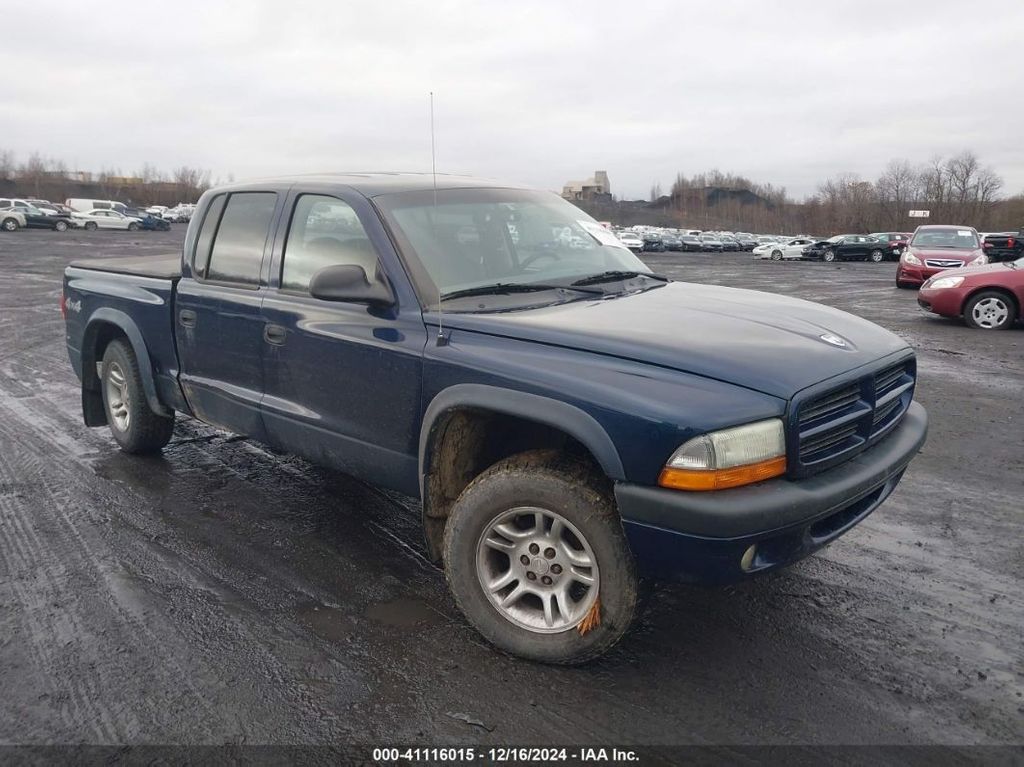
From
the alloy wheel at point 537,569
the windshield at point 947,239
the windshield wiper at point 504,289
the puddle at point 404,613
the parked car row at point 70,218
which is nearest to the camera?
the alloy wheel at point 537,569

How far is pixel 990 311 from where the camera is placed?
11477mm

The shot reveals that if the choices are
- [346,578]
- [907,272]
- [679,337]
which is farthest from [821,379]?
[907,272]

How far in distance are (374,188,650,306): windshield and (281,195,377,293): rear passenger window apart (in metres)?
0.19

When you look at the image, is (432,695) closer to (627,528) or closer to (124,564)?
(627,528)

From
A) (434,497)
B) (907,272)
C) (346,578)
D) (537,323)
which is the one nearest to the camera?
(537,323)

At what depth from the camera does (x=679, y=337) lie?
9.67ft

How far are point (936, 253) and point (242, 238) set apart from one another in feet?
55.7

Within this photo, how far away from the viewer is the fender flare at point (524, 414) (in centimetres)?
267

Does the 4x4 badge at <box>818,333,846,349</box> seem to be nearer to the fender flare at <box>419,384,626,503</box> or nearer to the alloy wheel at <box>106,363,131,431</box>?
the fender flare at <box>419,384,626,503</box>

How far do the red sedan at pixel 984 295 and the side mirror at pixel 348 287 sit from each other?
11.1m

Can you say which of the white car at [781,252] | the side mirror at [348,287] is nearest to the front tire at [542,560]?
the side mirror at [348,287]

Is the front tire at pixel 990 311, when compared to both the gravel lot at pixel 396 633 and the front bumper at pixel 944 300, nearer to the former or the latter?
the front bumper at pixel 944 300

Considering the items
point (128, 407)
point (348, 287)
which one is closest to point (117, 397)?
point (128, 407)

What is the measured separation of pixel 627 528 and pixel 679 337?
0.77m
